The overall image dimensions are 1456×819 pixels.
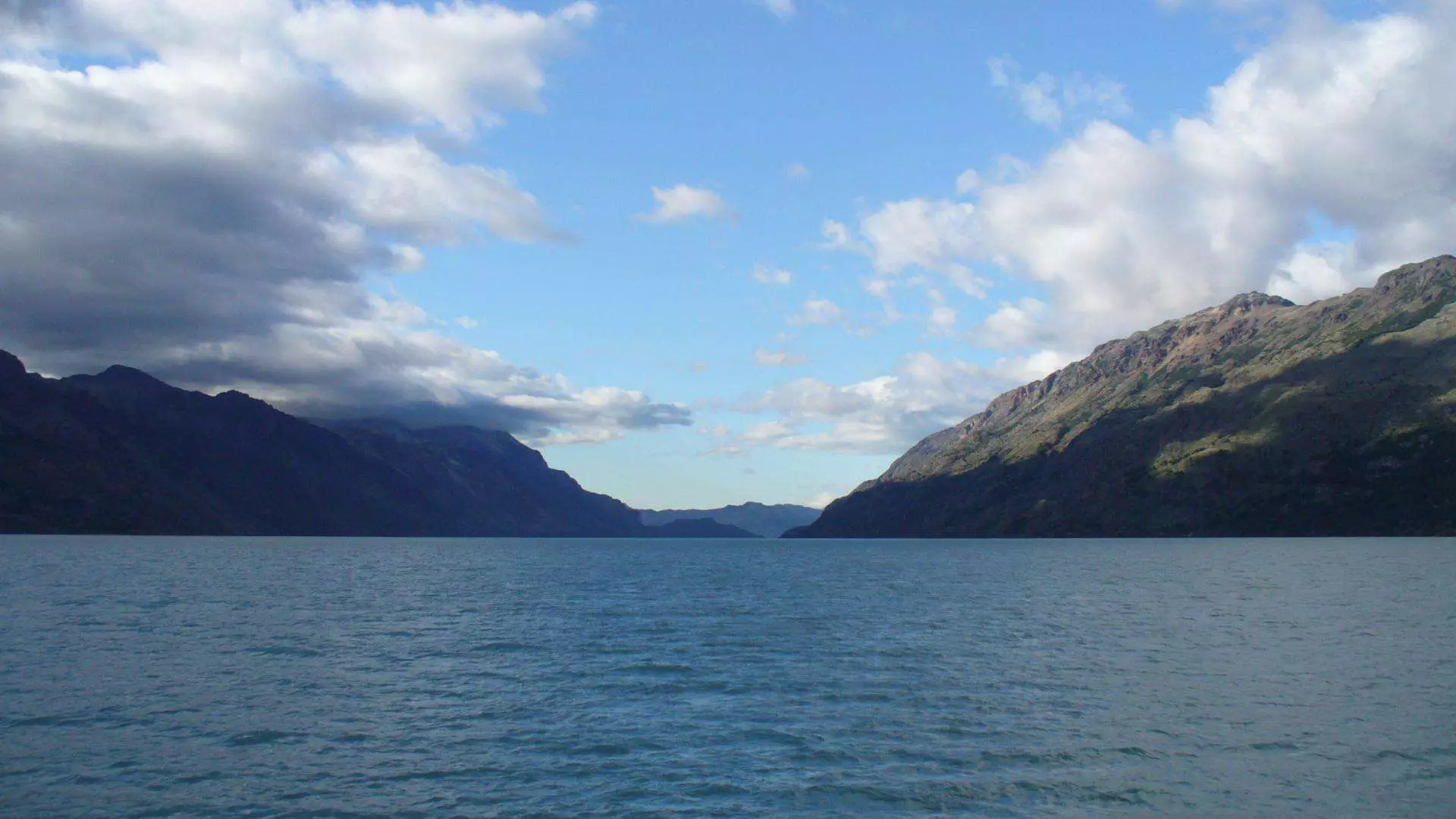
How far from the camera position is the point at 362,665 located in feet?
196

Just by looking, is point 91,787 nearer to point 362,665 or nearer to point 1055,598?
point 362,665

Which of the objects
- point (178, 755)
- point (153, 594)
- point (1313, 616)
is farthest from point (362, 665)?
point (1313, 616)

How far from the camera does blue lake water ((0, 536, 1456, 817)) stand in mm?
32594

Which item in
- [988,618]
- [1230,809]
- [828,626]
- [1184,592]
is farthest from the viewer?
[1184,592]

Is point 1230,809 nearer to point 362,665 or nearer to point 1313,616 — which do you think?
point 362,665

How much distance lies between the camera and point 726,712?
46250mm

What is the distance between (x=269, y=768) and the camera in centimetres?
3578

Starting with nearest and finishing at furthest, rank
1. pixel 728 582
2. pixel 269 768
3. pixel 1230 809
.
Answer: pixel 1230 809
pixel 269 768
pixel 728 582

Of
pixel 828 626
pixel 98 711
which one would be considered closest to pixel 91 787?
pixel 98 711

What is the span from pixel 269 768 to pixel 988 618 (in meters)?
70.8

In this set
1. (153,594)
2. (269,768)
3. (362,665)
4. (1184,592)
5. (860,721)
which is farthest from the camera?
(1184,592)

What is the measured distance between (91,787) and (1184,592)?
406 feet

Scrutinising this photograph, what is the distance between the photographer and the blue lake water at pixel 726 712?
3259cm

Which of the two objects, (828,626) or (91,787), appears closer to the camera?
(91,787)
